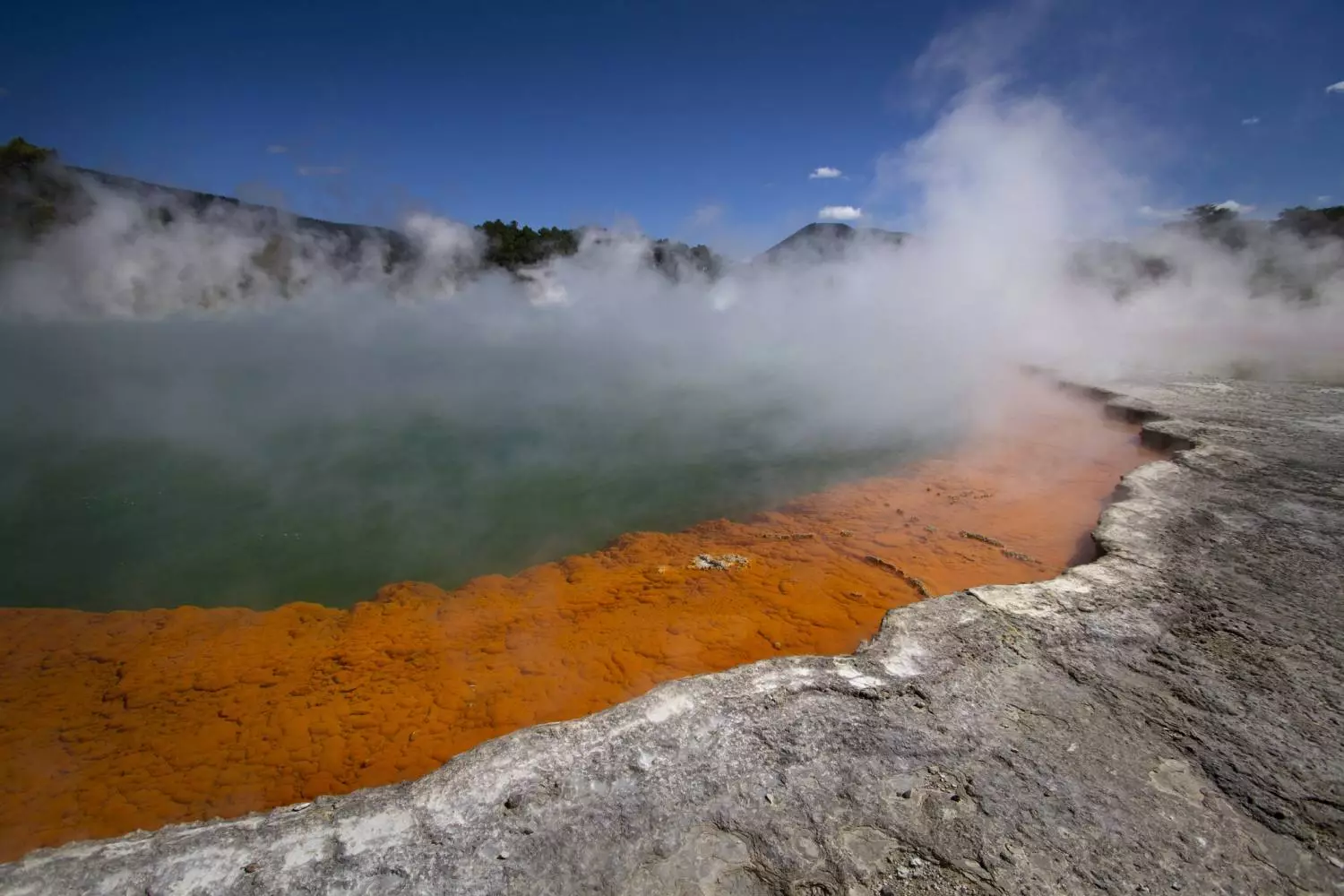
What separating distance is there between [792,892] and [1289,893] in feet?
3.74

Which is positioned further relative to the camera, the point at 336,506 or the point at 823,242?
the point at 823,242

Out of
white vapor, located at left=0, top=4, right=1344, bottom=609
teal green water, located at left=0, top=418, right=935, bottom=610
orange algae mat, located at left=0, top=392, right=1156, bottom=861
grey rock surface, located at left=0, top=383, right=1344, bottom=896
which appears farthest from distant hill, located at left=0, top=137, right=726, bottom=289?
grey rock surface, located at left=0, top=383, right=1344, bottom=896

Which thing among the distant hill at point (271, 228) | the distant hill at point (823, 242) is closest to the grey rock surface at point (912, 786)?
the distant hill at point (823, 242)

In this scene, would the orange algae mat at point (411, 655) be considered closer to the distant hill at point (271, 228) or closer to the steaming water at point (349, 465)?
the steaming water at point (349, 465)

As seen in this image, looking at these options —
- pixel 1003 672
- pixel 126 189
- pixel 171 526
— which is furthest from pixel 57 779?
pixel 126 189

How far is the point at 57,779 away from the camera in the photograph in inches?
96.8

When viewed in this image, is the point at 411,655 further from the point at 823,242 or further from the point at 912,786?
the point at 823,242

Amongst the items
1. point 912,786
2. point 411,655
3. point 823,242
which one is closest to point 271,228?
point 823,242

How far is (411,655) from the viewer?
10.6ft

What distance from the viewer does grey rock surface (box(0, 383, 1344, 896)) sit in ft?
4.89

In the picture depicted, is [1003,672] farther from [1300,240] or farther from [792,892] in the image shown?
[1300,240]

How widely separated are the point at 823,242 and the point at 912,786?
17.6 m

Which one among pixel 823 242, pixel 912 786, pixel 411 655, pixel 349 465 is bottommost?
pixel 411 655

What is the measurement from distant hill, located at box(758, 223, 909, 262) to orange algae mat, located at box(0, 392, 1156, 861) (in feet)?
39.1
